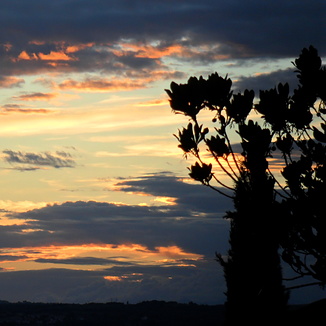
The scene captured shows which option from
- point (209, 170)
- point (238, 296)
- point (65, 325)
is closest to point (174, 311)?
point (65, 325)

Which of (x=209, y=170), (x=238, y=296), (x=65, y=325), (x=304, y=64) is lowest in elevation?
(x=65, y=325)

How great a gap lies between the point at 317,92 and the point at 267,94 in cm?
185

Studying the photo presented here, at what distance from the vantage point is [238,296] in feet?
140

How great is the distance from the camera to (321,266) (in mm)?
20812

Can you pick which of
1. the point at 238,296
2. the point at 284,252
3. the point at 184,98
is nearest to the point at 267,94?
the point at 184,98

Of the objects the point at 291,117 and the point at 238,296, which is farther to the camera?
the point at 238,296

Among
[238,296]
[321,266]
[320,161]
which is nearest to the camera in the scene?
[321,266]

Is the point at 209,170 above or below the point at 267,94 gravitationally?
below

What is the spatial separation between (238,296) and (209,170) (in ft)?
72.2

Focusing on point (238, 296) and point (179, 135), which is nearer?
point (179, 135)

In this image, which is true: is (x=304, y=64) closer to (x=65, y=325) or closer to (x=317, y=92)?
(x=317, y=92)

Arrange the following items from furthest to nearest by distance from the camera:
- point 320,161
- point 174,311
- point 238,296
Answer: point 174,311 → point 238,296 → point 320,161

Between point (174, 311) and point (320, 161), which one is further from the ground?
point (320, 161)

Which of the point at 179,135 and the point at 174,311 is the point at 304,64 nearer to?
the point at 179,135
